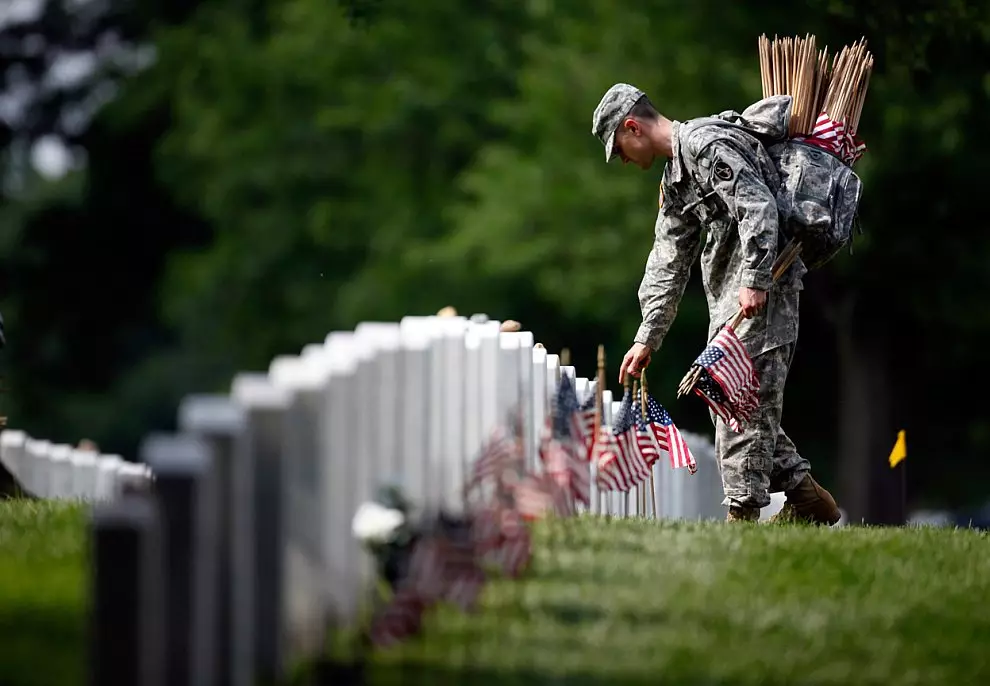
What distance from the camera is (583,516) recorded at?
861cm

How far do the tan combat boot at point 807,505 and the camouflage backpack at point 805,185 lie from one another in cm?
108

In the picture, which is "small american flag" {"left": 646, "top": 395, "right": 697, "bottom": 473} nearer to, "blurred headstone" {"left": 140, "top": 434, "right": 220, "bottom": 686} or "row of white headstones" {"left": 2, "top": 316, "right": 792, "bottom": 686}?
"row of white headstones" {"left": 2, "top": 316, "right": 792, "bottom": 686}

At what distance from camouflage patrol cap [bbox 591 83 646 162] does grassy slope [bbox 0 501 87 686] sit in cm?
278

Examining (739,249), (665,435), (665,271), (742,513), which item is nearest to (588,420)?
(665,435)

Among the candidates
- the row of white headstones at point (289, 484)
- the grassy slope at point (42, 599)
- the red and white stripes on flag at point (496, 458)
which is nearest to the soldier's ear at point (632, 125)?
the red and white stripes on flag at point (496, 458)

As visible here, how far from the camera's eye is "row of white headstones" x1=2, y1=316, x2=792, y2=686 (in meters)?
4.53

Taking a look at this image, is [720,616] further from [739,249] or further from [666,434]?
[666,434]

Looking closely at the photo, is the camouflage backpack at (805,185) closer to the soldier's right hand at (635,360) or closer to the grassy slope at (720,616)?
the soldier's right hand at (635,360)

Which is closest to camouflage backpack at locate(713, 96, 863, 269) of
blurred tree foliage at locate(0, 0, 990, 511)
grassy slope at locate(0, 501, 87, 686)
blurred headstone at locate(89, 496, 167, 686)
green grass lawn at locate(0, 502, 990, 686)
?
green grass lawn at locate(0, 502, 990, 686)

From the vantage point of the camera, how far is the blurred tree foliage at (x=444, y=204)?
24.1 meters

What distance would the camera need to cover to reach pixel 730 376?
349 inches

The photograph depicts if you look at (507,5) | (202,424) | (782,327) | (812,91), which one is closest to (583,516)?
(782,327)

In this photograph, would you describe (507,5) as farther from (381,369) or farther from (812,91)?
(381,369)

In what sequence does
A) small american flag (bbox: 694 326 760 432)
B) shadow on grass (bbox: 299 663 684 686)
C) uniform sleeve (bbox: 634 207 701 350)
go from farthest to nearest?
1. uniform sleeve (bbox: 634 207 701 350)
2. small american flag (bbox: 694 326 760 432)
3. shadow on grass (bbox: 299 663 684 686)
